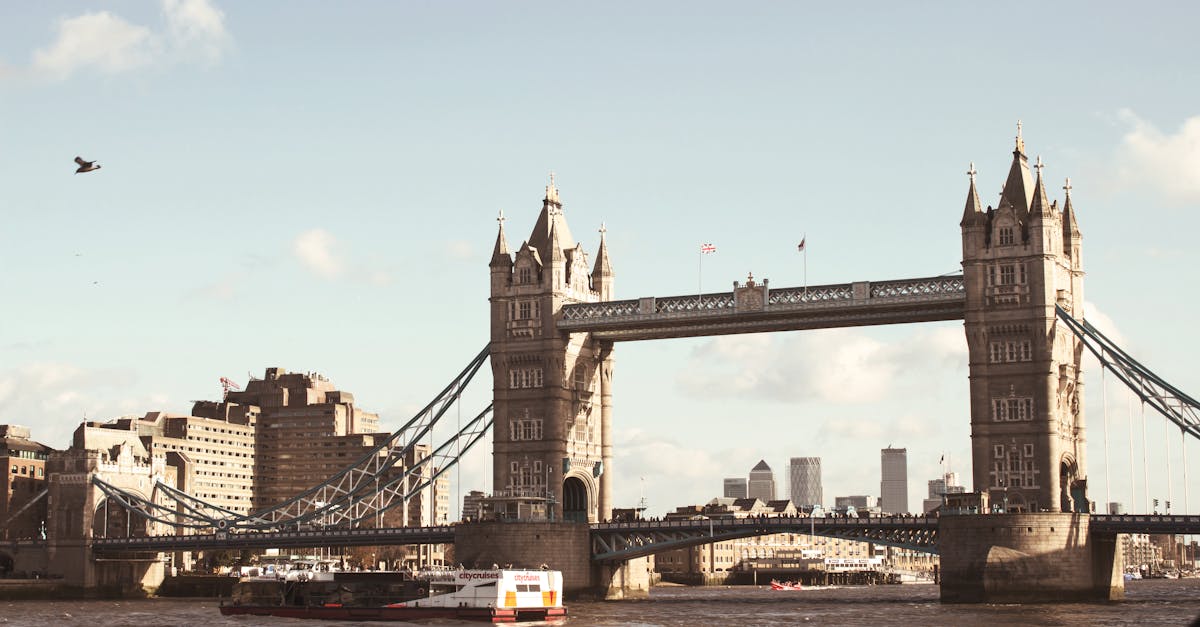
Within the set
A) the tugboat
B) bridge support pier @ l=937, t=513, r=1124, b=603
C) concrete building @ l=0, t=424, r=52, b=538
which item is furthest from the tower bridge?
concrete building @ l=0, t=424, r=52, b=538

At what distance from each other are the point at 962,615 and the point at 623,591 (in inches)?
1618

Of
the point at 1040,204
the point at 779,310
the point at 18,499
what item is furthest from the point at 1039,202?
the point at 18,499

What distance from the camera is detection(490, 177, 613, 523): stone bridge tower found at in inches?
5620

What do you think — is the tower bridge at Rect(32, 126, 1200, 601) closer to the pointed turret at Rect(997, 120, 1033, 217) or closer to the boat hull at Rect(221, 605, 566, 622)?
the pointed turret at Rect(997, 120, 1033, 217)

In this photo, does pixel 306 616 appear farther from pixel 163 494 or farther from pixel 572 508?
pixel 163 494

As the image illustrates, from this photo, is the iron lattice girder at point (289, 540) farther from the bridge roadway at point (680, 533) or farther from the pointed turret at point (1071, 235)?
the pointed turret at point (1071, 235)

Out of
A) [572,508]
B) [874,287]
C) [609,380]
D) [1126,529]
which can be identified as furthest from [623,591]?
[1126,529]

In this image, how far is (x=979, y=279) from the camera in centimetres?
12850

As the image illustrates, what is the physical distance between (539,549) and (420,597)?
2359 centimetres

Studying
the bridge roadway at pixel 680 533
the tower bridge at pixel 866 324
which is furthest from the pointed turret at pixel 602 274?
the bridge roadway at pixel 680 533

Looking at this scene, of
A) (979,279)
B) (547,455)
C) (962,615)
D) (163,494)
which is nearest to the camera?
(962,615)

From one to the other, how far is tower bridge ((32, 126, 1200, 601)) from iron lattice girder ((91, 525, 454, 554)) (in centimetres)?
33

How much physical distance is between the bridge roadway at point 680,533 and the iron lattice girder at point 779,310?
14.2 metres

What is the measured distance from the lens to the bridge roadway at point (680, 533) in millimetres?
121938
